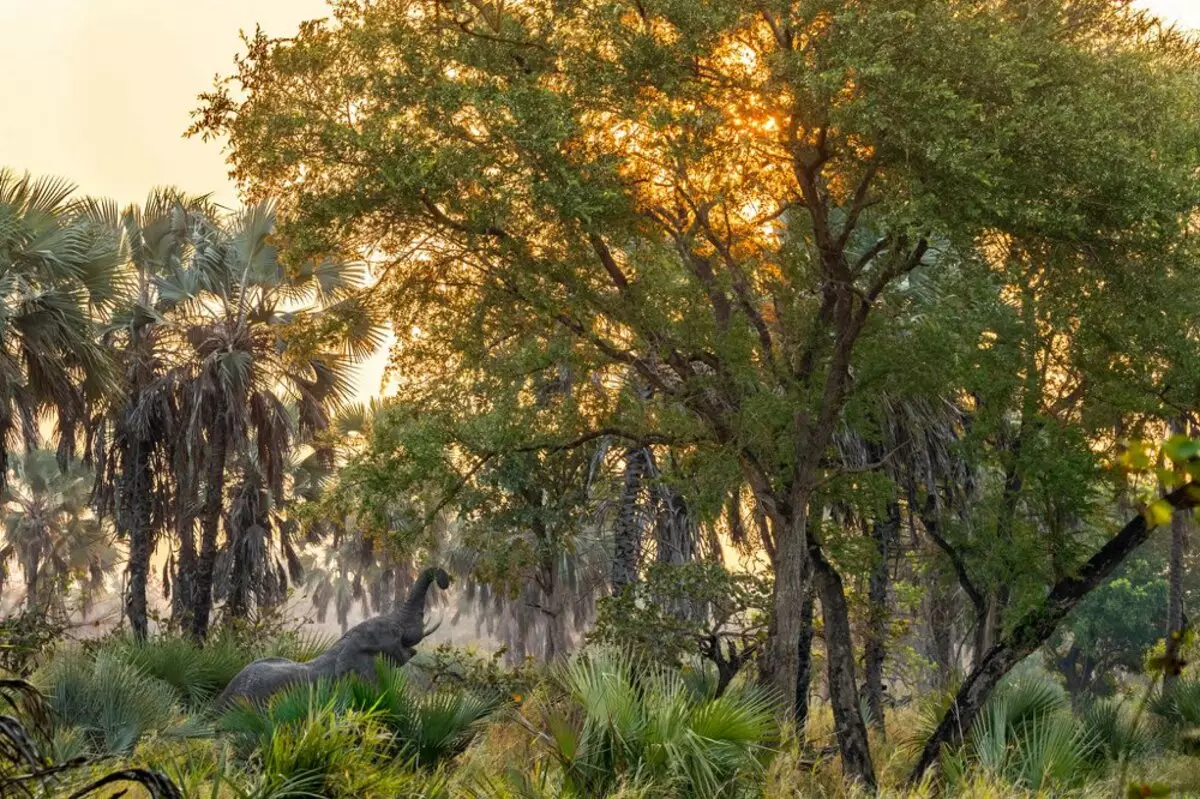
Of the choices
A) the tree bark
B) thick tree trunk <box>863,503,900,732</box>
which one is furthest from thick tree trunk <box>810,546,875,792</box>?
the tree bark

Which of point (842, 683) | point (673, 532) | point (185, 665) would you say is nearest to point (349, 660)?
point (185, 665)

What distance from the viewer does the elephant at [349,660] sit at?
14133mm

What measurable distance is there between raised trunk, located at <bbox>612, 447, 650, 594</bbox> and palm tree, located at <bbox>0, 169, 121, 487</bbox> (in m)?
8.16

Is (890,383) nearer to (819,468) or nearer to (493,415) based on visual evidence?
(819,468)

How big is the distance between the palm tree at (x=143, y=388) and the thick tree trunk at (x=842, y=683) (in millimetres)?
12228

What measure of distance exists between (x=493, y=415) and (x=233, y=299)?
35.5 ft

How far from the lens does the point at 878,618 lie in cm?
1964

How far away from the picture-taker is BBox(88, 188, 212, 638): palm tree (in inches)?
910

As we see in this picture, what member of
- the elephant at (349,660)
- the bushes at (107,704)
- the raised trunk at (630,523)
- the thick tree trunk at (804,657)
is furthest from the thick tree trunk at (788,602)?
the raised trunk at (630,523)

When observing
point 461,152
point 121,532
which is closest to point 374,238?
point 461,152

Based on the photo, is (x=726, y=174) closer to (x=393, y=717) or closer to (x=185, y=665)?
(x=393, y=717)

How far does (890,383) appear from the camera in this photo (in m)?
15.3

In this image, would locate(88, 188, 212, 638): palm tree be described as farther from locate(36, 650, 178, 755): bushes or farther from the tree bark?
the tree bark

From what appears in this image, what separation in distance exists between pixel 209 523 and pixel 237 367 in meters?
2.75
